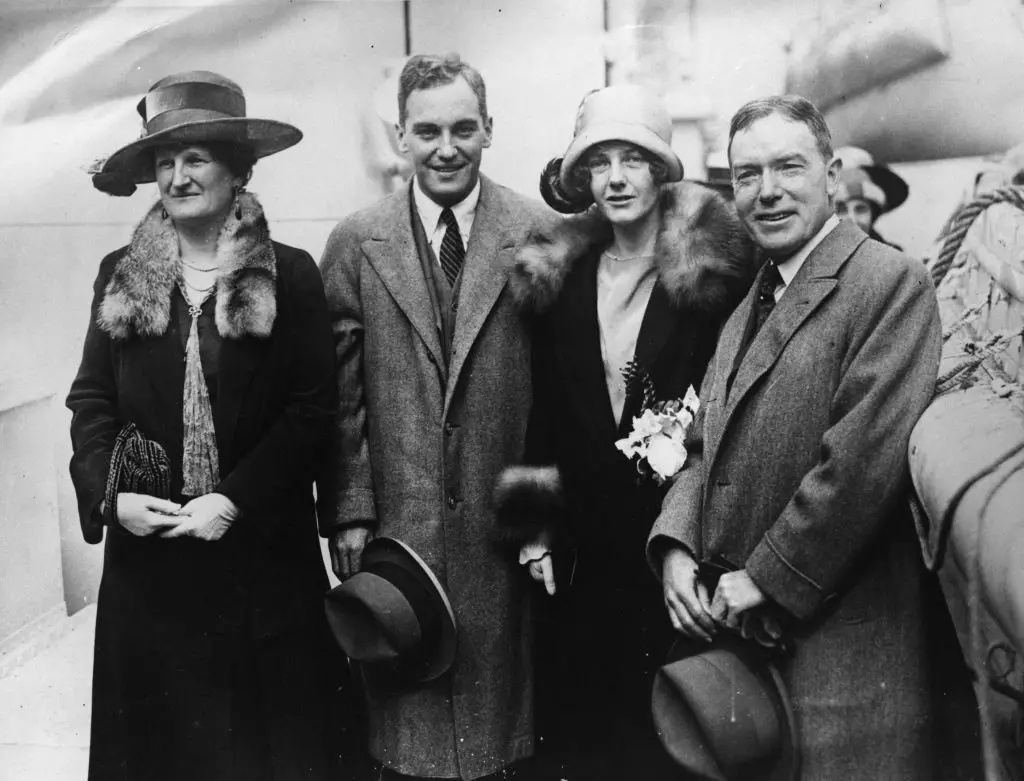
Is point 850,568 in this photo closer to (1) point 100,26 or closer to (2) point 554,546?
(2) point 554,546

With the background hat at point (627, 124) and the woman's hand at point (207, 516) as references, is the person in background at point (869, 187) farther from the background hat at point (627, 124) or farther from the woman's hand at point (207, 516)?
the woman's hand at point (207, 516)

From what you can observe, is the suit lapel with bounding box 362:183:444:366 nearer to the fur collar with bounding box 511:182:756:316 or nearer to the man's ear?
the man's ear

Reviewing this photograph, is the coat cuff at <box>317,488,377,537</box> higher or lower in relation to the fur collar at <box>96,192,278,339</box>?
lower

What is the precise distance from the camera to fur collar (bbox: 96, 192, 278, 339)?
2750 millimetres

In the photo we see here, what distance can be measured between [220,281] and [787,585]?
161 centimetres

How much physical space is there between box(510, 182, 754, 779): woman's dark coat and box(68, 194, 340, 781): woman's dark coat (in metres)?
0.61

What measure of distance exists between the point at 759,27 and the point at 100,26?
6.18ft

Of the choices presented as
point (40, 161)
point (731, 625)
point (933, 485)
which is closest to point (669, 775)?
point (731, 625)

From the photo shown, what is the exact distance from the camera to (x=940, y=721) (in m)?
2.46

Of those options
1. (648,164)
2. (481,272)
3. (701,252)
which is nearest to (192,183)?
(481,272)

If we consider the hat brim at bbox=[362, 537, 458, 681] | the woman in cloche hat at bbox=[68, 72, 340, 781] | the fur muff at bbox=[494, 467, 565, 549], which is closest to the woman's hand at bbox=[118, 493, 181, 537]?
the woman in cloche hat at bbox=[68, 72, 340, 781]

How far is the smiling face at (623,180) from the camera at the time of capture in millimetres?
2664

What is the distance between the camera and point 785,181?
243 centimetres

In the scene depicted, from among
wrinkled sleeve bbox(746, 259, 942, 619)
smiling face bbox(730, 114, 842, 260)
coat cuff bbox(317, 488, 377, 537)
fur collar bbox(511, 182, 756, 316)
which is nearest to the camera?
wrinkled sleeve bbox(746, 259, 942, 619)
